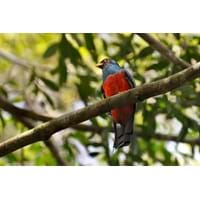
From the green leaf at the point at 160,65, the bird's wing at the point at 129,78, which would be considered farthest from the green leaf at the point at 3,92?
the green leaf at the point at 160,65

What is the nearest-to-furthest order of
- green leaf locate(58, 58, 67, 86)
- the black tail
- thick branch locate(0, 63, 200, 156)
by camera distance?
thick branch locate(0, 63, 200, 156), the black tail, green leaf locate(58, 58, 67, 86)

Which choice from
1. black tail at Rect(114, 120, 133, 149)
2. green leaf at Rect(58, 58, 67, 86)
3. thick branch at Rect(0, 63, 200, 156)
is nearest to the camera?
thick branch at Rect(0, 63, 200, 156)

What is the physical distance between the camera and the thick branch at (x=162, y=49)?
3545 mm

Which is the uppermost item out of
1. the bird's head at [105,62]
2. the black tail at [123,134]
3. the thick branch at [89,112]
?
the bird's head at [105,62]

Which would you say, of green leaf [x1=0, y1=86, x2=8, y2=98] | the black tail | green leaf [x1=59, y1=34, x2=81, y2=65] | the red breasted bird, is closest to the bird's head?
the red breasted bird

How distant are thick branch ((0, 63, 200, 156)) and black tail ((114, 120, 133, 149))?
4.2 inches

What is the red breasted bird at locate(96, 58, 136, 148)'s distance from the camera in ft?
11.3

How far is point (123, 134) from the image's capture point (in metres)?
3.49

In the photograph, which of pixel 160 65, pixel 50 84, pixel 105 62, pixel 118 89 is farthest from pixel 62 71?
pixel 160 65

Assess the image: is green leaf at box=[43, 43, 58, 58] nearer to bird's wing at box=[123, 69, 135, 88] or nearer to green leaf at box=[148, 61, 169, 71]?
bird's wing at box=[123, 69, 135, 88]

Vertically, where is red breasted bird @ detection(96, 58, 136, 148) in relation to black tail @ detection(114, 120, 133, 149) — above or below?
above

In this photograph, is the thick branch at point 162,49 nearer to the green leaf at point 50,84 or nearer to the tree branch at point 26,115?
the green leaf at point 50,84

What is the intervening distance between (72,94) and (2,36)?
1.23 ft
